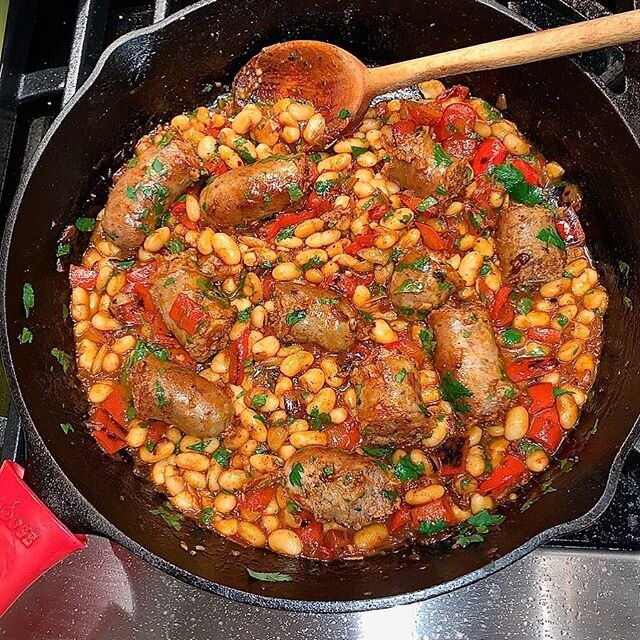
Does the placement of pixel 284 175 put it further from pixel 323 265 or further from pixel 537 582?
pixel 537 582

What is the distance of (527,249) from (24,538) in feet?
6.35

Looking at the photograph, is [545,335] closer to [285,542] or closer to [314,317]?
[314,317]

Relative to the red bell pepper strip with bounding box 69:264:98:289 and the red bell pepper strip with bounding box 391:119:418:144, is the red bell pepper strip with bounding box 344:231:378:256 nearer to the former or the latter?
the red bell pepper strip with bounding box 391:119:418:144

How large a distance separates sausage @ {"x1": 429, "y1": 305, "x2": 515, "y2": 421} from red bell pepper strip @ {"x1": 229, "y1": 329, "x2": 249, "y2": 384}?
69 cm

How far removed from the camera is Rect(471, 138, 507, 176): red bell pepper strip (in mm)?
2854

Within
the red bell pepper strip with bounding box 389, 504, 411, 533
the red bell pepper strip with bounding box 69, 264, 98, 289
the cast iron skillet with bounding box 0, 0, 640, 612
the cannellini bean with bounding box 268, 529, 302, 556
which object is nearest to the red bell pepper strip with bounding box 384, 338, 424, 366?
the red bell pepper strip with bounding box 389, 504, 411, 533

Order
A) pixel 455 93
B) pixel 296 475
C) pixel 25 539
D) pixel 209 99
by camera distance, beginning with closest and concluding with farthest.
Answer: pixel 25 539 → pixel 296 475 → pixel 455 93 → pixel 209 99

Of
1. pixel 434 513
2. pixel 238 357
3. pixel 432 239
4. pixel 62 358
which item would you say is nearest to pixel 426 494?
pixel 434 513

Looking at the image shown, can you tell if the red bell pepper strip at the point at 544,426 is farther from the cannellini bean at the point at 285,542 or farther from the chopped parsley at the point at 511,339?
the cannellini bean at the point at 285,542

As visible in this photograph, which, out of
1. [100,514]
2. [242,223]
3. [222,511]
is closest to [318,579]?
[222,511]

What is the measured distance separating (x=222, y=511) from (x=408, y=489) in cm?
65

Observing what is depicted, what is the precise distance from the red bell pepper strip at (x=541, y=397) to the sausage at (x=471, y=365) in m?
0.18

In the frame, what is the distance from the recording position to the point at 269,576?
2455 millimetres

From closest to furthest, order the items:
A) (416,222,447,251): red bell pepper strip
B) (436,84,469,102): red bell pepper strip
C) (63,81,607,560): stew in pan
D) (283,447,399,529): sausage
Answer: (283,447,399,529): sausage → (63,81,607,560): stew in pan → (416,222,447,251): red bell pepper strip → (436,84,469,102): red bell pepper strip
